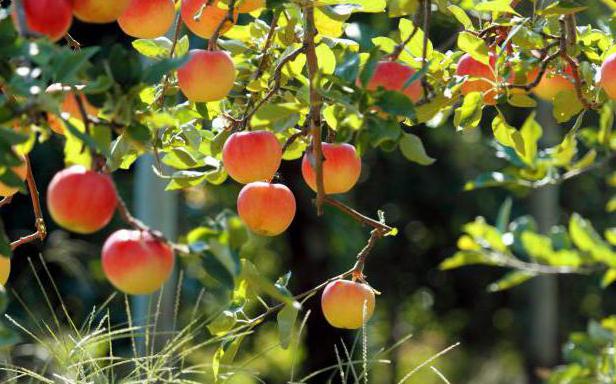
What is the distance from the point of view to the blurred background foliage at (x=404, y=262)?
343 centimetres

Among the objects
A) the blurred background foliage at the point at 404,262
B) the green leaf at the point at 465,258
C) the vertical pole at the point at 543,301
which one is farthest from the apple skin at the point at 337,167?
the vertical pole at the point at 543,301

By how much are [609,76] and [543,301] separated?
11.6 ft

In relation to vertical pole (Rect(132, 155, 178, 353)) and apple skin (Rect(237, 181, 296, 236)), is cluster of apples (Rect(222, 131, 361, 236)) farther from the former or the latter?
vertical pole (Rect(132, 155, 178, 353))

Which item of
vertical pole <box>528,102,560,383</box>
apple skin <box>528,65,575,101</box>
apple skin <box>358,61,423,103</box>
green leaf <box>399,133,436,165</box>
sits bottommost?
vertical pole <box>528,102,560,383</box>

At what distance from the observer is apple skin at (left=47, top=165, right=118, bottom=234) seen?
572mm

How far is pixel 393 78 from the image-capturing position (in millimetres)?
671

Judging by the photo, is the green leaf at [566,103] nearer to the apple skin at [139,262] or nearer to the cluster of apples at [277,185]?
the cluster of apples at [277,185]

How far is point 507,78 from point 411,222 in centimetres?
391

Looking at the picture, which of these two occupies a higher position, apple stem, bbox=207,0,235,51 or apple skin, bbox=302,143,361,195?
apple stem, bbox=207,0,235,51

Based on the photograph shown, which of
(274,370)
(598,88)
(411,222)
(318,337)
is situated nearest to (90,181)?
(598,88)

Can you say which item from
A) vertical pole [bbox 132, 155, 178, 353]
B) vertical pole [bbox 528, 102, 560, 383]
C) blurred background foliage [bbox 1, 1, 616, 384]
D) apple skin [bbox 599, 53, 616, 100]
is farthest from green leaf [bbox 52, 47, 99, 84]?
vertical pole [bbox 528, 102, 560, 383]

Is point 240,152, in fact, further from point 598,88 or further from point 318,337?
point 318,337

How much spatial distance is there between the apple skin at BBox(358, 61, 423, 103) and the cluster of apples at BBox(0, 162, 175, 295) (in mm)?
179

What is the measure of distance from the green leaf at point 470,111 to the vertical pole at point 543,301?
335 cm
